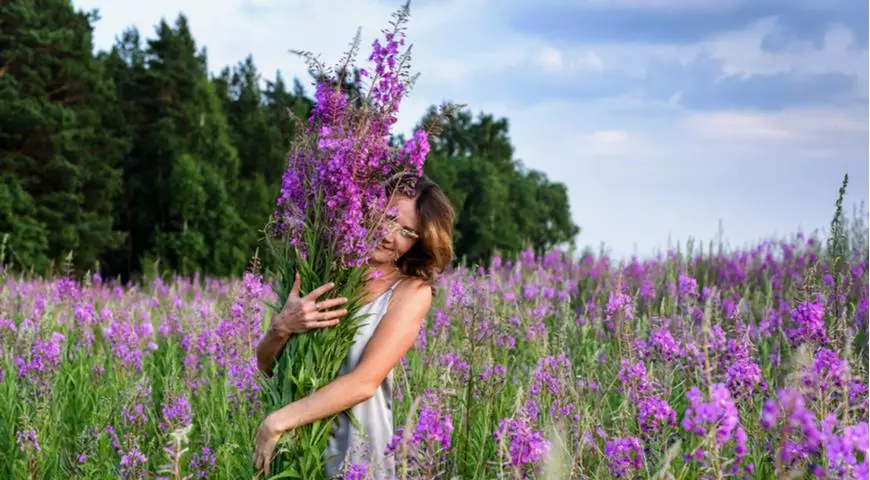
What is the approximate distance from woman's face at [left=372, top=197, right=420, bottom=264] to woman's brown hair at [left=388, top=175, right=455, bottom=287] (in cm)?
2

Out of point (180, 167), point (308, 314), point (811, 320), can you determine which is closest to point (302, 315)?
point (308, 314)

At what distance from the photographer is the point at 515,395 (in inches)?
193

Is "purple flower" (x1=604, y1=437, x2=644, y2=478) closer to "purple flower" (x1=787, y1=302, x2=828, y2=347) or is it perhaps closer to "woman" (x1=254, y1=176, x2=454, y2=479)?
"woman" (x1=254, y1=176, x2=454, y2=479)

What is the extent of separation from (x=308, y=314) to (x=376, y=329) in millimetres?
380

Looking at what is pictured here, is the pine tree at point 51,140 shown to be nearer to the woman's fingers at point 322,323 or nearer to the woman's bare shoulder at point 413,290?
the woman's bare shoulder at point 413,290

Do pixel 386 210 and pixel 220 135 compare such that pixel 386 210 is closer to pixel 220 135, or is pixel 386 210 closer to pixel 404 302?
pixel 404 302

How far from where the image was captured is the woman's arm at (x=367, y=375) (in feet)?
9.98

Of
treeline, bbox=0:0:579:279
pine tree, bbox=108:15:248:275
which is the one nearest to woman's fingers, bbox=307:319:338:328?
treeline, bbox=0:0:579:279

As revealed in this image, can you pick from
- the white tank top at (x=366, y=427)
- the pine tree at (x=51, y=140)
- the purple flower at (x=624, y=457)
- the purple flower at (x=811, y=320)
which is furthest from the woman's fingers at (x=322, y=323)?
the pine tree at (x=51, y=140)

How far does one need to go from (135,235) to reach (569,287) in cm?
2118

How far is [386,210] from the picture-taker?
320 cm

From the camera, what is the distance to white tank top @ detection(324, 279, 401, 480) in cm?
326

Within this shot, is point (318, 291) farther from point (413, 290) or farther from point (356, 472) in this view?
point (356, 472)

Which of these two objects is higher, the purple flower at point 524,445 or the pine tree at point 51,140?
the pine tree at point 51,140
